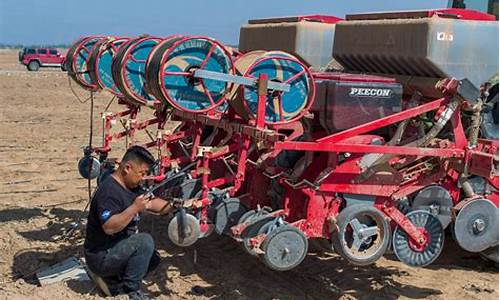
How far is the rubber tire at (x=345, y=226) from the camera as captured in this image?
494cm

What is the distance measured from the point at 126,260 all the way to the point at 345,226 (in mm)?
1481

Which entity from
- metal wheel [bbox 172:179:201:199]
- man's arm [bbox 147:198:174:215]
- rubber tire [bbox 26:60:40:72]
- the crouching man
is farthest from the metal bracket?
rubber tire [bbox 26:60:40:72]

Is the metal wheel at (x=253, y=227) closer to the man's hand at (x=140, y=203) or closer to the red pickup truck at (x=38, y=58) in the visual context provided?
the man's hand at (x=140, y=203)

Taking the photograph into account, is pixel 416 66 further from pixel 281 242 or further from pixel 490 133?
pixel 281 242

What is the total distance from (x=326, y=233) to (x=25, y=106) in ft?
49.3

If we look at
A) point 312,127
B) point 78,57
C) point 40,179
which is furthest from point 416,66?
point 40,179

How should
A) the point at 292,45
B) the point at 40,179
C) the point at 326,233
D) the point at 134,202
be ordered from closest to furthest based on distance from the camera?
the point at 134,202
the point at 326,233
the point at 292,45
the point at 40,179

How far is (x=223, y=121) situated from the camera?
5371mm

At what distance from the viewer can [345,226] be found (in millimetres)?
4945

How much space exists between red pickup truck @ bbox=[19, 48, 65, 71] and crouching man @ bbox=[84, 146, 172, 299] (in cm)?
3523

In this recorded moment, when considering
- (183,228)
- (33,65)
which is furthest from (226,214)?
(33,65)

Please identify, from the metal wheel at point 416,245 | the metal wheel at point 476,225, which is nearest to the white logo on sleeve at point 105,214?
the metal wheel at point 416,245

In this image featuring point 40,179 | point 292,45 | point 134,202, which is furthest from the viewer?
point 40,179

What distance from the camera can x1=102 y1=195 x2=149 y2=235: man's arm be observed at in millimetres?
4546
